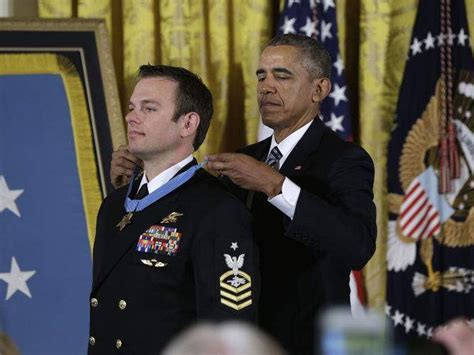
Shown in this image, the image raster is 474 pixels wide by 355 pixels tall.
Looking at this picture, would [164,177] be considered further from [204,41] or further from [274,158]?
[204,41]

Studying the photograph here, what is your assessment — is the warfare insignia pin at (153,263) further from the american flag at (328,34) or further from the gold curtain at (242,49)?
the gold curtain at (242,49)

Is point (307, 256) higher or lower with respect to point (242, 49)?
lower

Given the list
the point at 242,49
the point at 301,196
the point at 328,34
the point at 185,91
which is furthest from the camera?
the point at 242,49

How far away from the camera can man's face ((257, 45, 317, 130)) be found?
7.55 feet

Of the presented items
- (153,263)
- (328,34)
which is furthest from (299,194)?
(328,34)

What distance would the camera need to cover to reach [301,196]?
1994 millimetres

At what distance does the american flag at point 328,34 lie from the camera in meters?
3.85

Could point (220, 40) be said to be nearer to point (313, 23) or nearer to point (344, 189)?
point (313, 23)

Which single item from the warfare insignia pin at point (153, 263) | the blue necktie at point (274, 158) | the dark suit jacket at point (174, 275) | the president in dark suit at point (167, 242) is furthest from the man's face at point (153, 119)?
the blue necktie at point (274, 158)

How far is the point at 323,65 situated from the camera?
2350 mm

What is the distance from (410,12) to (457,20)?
0.21 meters

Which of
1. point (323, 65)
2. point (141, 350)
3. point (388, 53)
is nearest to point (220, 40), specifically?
point (388, 53)

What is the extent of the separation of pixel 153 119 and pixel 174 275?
1.19ft

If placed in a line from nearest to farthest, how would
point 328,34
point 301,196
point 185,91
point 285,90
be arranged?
point 301,196, point 185,91, point 285,90, point 328,34
